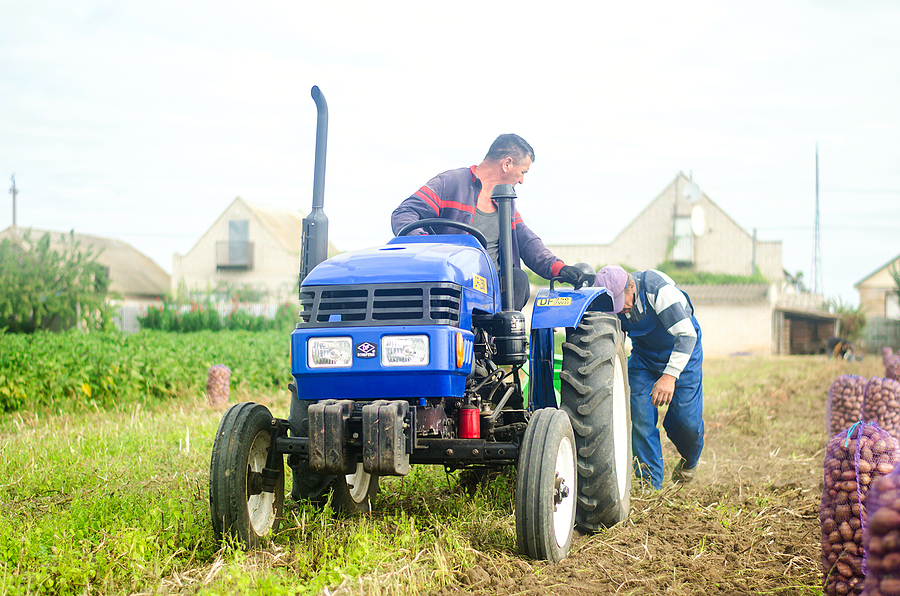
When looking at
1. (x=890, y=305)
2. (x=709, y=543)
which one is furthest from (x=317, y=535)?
(x=890, y=305)

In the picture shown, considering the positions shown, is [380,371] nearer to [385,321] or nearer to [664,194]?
[385,321]

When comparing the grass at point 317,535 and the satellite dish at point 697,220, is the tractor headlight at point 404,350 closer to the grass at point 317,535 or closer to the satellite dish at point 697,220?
the grass at point 317,535

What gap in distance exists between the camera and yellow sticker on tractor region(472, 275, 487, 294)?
404 cm

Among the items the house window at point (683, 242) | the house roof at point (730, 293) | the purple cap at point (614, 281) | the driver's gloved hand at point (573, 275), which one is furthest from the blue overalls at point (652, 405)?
the house window at point (683, 242)

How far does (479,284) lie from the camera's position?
13.6ft

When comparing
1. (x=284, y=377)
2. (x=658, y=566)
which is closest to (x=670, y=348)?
(x=658, y=566)

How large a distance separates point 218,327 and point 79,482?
632 inches

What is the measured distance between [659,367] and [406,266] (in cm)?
303

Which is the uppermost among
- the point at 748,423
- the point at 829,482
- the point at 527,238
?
the point at 527,238

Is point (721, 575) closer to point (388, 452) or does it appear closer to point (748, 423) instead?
point (388, 452)

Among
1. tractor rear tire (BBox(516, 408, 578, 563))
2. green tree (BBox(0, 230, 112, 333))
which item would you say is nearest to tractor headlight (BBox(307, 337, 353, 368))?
tractor rear tire (BBox(516, 408, 578, 563))

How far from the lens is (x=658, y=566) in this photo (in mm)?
3680

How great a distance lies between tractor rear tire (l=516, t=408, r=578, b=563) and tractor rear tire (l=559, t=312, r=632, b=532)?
1.20 feet

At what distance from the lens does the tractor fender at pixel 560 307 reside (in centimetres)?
431
